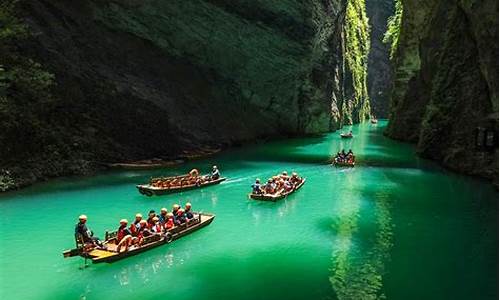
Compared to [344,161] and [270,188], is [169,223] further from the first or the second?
[344,161]

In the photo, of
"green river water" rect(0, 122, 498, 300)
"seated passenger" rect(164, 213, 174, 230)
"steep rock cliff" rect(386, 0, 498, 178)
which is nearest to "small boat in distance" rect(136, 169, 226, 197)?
"green river water" rect(0, 122, 498, 300)

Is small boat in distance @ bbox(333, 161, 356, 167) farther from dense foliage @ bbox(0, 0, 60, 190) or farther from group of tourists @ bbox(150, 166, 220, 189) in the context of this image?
dense foliage @ bbox(0, 0, 60, 190)

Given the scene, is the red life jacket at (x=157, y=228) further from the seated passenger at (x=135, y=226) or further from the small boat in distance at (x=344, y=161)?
the small boat in distance at (x=344, y=161)

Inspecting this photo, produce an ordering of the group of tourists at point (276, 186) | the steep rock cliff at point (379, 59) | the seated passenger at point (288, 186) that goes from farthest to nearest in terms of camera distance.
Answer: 1. the steep rock cliff at point (379, 59)
2. the seated passenger at point (288, 186)
3. the group of tourists at point (276, 186)

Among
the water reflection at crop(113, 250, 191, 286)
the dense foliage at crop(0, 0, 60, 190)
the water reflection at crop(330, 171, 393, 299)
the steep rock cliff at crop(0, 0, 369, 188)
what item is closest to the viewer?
the water reflection at crop(330, 171, 393, 299)

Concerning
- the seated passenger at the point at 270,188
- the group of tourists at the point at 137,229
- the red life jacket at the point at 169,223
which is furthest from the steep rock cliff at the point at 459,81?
the red life jacket at the point at 169,223

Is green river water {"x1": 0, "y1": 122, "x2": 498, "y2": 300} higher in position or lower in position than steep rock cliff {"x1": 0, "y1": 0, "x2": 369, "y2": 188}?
lower

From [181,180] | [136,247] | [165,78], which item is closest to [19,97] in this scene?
[181,180]
